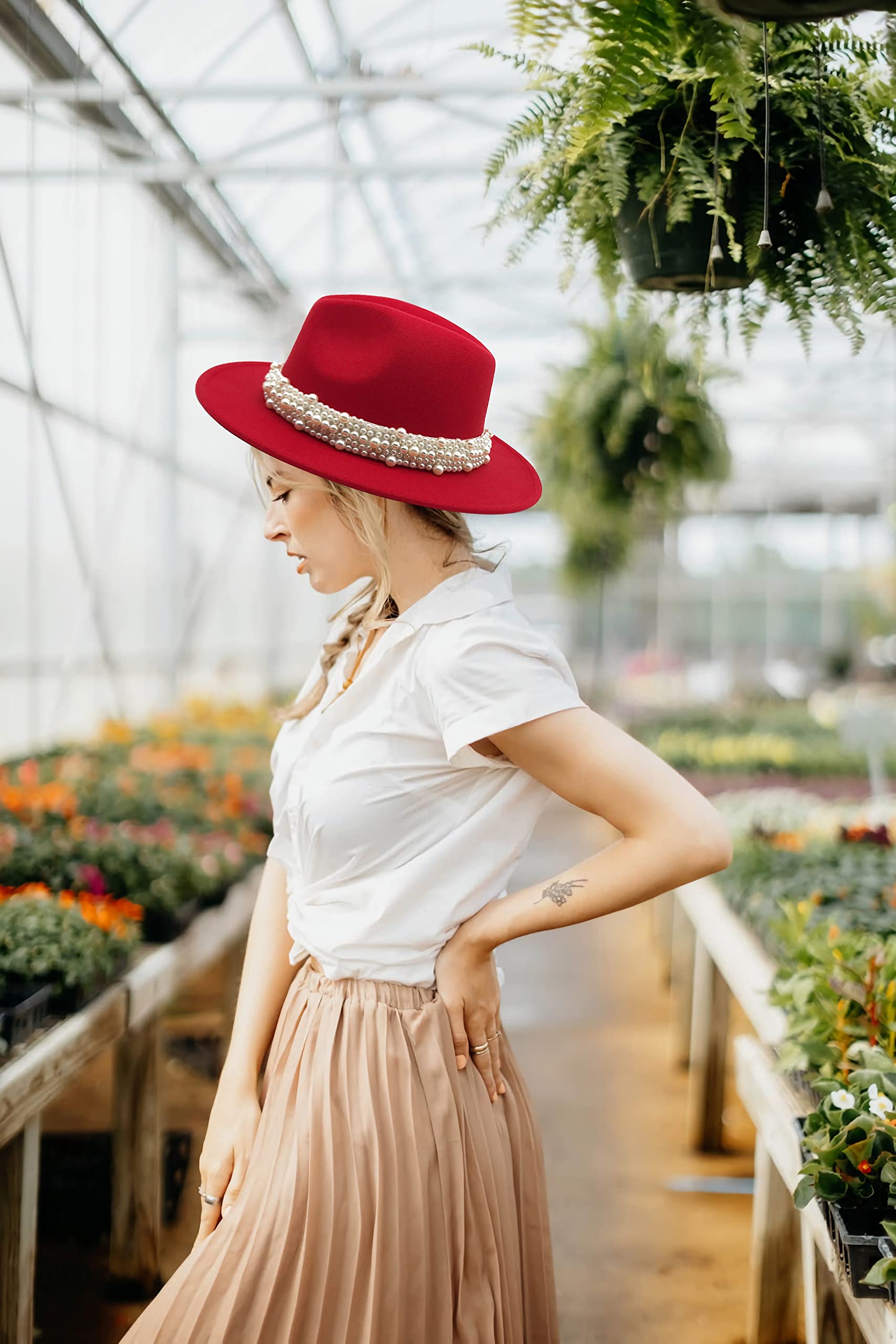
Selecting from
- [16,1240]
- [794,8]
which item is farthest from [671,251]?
[16,1240]

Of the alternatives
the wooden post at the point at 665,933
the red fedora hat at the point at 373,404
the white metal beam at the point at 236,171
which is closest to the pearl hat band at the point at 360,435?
the red fedora hat at the point at 373,404

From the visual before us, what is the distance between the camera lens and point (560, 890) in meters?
1.13

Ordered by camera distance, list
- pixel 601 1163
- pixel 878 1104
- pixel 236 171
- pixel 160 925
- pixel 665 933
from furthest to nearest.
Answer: pixel 665 933 < pixel 236 171 < pixel 601 1163 < pixel 160 925 < pixel 878 1104

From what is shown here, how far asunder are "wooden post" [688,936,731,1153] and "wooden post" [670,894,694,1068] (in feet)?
1.98

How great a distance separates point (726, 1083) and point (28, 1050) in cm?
290

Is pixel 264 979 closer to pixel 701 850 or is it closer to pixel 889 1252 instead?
pixel 701 850

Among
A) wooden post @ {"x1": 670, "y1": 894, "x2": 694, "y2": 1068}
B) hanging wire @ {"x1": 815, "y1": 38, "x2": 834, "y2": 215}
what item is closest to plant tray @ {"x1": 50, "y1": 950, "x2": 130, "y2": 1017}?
hanging wire @ {"x1": 815, "y1": 38, "x2": 834, "y2": 215}

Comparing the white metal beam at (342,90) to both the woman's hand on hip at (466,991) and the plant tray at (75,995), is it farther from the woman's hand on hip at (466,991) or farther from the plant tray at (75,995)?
the woman's hand on hip at (466,991)

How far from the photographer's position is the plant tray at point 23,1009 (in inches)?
75.6

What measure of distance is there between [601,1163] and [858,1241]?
2.08m

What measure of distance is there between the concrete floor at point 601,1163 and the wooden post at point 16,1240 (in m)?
0.63

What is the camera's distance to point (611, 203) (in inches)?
56.1

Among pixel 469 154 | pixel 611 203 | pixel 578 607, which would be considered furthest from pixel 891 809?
pixel 578 607

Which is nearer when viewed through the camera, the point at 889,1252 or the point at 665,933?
the point at 889,1252
